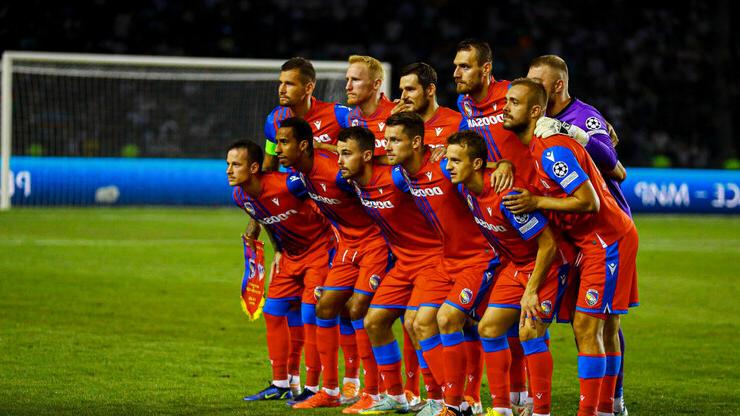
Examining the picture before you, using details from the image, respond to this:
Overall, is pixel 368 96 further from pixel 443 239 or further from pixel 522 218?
pixel 522 218

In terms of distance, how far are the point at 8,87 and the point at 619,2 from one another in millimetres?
16139

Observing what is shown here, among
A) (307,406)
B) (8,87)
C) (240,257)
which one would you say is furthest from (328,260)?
(8,87)

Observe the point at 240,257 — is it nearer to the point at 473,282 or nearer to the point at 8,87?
the point at 8,87

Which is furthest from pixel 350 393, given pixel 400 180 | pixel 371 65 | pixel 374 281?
pixel 371 65

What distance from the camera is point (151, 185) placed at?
20844mm

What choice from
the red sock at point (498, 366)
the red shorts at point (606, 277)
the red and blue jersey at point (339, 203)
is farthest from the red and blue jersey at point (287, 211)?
the red shorts at point (606, 277)

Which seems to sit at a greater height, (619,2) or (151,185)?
(619,2)

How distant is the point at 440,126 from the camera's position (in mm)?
6488

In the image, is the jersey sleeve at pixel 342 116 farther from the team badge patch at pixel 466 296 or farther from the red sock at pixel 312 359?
the team badge patch at pixel 466 296

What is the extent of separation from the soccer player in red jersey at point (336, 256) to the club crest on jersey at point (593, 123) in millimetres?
1358

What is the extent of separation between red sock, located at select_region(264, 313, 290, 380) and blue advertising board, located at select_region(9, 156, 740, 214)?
14146 mm

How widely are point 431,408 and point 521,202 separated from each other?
4.34 feet

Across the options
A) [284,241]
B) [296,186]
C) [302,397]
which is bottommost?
[302,397]

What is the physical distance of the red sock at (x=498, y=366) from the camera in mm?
5484
